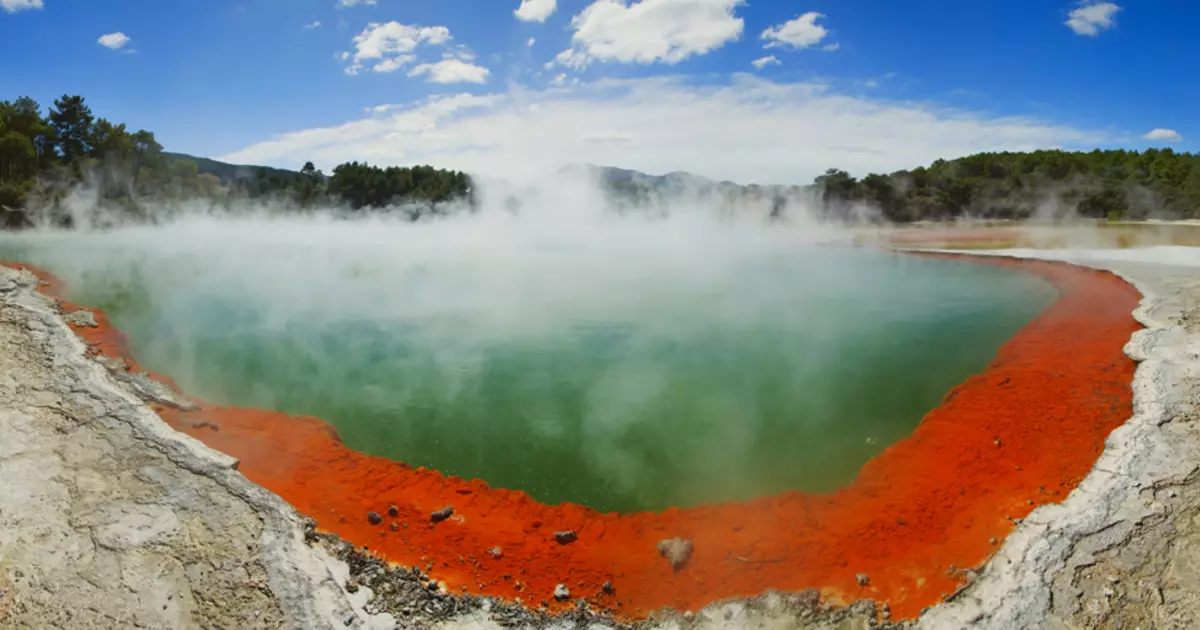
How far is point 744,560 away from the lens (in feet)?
14.9

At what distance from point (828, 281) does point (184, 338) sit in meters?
13.6

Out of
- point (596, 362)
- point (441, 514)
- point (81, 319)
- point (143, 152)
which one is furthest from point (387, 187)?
point (441, 514)

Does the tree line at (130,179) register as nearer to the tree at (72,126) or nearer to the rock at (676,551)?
the tree at (72,126)

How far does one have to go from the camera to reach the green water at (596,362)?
607 centimetres

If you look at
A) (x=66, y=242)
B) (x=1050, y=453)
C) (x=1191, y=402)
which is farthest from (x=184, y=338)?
(x=66, y=242)

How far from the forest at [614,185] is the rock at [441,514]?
3202 cm

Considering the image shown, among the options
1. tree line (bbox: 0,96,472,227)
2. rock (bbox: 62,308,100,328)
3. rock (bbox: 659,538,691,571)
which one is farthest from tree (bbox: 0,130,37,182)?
rock (bbox: 659,538,691,571)

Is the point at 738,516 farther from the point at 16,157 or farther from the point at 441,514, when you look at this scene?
the point at 16,157

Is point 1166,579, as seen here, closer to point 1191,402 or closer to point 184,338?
point 1191,402

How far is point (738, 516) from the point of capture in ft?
16.9

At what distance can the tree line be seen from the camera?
29250mm

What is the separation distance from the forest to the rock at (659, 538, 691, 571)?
110 feet

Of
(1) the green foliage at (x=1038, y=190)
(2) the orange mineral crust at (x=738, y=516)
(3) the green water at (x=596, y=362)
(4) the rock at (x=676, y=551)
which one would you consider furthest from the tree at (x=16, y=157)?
(1) the green foliage at (x=1038, y=190)

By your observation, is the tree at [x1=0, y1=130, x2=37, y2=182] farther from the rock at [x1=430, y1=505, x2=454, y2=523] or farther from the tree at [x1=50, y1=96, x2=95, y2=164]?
the rock at [x1=430, y1=505, x2=454, y2=523]
